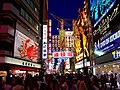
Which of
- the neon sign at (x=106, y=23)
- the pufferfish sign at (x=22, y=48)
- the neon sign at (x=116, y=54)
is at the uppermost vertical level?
the neon sign at (x=106, y=23)

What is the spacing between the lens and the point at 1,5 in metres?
31.8

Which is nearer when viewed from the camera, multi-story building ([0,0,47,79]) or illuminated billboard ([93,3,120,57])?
illuminated billboard ([93,3,120,57])

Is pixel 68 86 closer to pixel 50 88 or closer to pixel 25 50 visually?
pixel 50 88

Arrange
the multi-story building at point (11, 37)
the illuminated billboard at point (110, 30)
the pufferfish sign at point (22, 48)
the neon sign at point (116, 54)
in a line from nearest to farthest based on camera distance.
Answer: the neon sign at point (116, 54)
the illuminated billboard at point (110, 30)
the multi-story building at point (11, 37)
the pufferfish sign at point (22, 48)

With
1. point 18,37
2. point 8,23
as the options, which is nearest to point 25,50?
point 18,37

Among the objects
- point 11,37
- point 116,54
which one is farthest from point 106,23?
point 11,37

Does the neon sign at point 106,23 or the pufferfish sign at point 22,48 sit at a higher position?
the neon sign at point 106,23

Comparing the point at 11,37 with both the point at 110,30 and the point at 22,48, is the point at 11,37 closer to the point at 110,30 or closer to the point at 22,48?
the point at 22,48

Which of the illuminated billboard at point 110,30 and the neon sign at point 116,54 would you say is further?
the illuminated billboard at point 110,30

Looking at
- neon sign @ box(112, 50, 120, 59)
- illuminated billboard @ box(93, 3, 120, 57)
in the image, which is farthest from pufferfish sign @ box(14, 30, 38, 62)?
neon sign @ box(112, 50, 120, 59)

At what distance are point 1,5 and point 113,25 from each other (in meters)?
15.8

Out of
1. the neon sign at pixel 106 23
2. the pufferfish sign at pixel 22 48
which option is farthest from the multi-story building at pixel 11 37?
the neon sign at pixel 106 23

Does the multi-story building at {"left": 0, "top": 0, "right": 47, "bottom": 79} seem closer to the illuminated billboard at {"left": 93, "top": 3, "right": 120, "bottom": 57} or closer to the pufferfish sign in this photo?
the pufferfish sign

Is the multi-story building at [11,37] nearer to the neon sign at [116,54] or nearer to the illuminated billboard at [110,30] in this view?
the illuminated billboard at [110,30]
